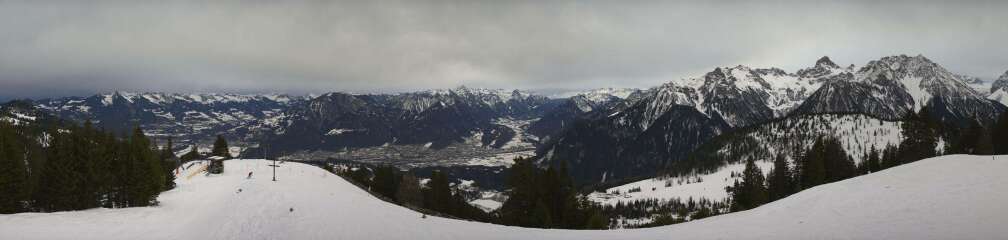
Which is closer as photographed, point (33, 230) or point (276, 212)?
point (33, 230)

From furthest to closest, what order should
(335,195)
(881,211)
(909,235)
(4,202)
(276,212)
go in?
(335,195) → (4,202) → (276,212) → (881,211) → (909,235)

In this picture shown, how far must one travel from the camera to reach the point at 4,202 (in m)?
34.1

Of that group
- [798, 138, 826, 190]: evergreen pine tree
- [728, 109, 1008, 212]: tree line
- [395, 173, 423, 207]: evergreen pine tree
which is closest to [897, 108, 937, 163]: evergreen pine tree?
[728, 109, 1008, 212]: tree line

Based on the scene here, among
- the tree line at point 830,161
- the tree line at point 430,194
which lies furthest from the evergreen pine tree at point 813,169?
the tree line at point 430,194

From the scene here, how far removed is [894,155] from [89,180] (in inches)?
5360

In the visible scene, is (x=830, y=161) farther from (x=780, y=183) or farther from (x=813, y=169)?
(x=780, y=183)

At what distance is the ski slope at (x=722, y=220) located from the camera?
69.6ft

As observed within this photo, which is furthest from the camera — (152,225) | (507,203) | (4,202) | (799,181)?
(799,181)

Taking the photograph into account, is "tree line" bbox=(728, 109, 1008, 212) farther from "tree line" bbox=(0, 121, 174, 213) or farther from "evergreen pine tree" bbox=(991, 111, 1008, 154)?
"tree line" bbox=(0, 121, 174, 213)

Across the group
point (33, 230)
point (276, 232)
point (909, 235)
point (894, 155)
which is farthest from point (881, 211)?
point (894, 155)

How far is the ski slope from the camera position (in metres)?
21.2

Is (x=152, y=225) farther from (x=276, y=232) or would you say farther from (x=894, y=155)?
(x=894, y=155)

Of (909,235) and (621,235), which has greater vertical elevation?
(909,235)

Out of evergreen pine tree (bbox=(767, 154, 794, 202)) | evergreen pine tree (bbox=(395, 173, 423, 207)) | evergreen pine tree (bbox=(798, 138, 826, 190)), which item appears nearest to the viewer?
evergreen pine tree (bbox=(395, 173, 423, 207))
